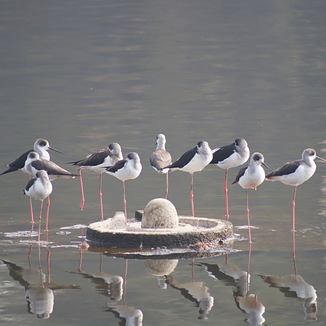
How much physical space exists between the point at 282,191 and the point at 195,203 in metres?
1.71

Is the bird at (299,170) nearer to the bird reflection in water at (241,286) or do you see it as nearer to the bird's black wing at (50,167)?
the bird reflection in water at (241,286)

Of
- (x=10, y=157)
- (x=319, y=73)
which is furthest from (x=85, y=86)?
(x=10, y=157)

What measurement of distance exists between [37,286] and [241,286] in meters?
2.32

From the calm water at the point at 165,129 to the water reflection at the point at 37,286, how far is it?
3 centimetres

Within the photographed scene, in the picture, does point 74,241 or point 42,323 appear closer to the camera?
point 42,323

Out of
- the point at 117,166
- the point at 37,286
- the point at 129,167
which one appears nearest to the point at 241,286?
the point at 37,286

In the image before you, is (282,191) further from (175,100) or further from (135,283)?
(175,100)

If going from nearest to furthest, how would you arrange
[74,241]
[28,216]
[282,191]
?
[74,241], [28,216], [282,191]

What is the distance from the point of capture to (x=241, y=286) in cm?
1080

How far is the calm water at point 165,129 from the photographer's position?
10.4 meters

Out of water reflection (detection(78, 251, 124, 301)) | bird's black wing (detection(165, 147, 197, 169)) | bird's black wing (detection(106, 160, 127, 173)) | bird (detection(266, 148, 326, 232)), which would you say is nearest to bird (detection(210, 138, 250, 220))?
bird's black wing (detection(165, 147, 197, 169))

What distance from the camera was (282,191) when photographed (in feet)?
52.4

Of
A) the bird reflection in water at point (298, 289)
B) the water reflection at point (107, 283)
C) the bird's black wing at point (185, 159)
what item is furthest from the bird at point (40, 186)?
the bird reflection in water at point (298, 289)

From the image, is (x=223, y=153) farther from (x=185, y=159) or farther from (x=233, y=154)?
(x=185, y=159)
